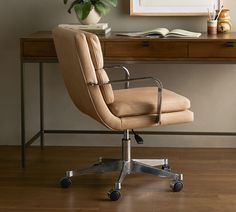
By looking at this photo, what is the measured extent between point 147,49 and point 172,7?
614 millimetres

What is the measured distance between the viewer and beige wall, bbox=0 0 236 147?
443cm

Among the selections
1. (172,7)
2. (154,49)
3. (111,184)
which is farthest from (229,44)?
(111,184)

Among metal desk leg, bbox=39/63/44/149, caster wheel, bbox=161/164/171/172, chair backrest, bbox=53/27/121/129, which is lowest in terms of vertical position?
caster wheel, bbox=161/164/171/172

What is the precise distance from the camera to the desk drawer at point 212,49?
3.84 metres

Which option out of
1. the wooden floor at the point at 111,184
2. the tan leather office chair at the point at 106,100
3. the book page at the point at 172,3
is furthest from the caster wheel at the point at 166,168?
the book page at the point at 172,3

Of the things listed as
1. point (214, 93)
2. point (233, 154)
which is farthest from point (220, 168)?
point (214, 93)

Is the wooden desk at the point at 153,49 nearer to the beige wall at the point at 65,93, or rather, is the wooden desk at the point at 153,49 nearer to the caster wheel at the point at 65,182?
the beige wall at the point at 65,93

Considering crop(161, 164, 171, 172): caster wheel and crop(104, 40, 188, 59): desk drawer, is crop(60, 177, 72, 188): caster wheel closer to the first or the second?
crop(161, 164, 171, 172): caster wheel

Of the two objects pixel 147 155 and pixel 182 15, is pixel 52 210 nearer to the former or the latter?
pixel 147 155

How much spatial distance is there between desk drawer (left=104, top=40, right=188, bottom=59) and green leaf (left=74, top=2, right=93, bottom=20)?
0.27 meters

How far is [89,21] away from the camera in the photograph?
4094 millimetres

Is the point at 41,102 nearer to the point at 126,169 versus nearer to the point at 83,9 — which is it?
the point at 83,9

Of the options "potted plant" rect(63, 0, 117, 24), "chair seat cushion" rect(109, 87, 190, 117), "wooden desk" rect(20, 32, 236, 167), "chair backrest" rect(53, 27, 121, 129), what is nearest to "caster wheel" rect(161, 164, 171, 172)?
"chair seat cushion" rect(109, 87, 190, 117)

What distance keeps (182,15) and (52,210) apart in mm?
1815
